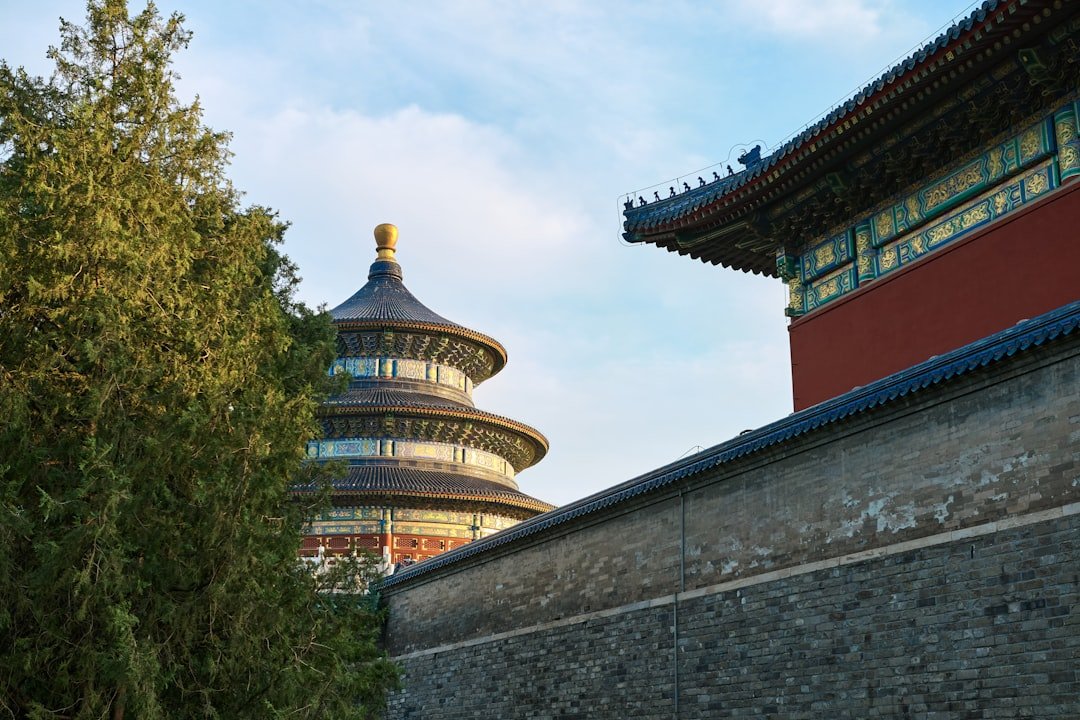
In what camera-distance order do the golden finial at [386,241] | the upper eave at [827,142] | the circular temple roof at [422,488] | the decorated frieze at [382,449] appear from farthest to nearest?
the golden finial at [386,241]
the decorated frieze at [382,449]
the circular temple roof at [422,488]
the upper eave at [827,142]

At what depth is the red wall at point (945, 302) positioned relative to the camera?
11.1m

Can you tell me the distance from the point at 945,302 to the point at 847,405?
8.04 feet

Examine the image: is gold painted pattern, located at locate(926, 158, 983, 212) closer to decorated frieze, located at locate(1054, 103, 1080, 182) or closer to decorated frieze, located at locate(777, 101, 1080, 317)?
decorated frieze, located at locate(777, 101, 1080, 317)

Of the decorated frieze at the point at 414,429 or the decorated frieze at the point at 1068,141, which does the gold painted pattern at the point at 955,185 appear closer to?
the decorated frieze at the point at 1068,141

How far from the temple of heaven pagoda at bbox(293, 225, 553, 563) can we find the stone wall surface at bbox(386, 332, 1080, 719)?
1083 cm

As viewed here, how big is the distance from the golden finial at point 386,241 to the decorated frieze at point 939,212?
18.5m

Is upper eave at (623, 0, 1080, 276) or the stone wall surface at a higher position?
upper eave at (623, 0, 1080, 276)

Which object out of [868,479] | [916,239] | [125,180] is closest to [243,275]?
[125,180]

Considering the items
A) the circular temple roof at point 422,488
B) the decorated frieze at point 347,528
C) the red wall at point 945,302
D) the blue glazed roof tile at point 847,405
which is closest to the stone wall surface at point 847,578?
the blue glazed roof tile at point 847,405

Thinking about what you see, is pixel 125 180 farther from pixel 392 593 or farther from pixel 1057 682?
pixel 392 593

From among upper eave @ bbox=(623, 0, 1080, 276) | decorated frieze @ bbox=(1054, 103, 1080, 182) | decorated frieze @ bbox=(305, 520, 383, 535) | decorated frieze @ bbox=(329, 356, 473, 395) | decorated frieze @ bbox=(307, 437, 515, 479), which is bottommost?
decorated frieze @ bbox=(305, 520, 383, 535)

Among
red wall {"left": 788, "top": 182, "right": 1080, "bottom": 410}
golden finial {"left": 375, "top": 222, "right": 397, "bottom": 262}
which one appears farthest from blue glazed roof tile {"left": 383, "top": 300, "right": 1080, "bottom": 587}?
golden finial {"left": 375, "top": 222, "right": 397, "bottom": 262}

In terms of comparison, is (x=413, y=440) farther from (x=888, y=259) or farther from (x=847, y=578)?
(x=847, y=578)

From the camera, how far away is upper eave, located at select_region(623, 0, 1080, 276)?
34.8 feet
